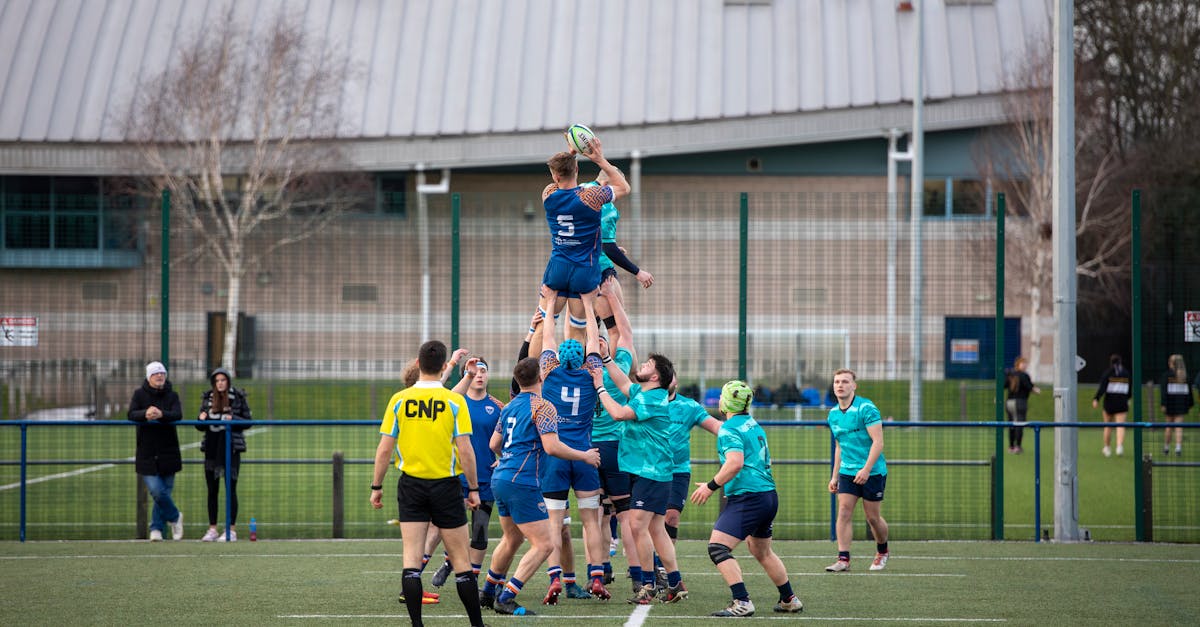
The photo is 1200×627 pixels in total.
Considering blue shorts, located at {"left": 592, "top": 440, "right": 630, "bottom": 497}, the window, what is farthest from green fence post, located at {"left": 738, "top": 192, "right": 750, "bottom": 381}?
blue shorts, located at {"left": 592, "top": 440, "right": 630, "bottom": 497}

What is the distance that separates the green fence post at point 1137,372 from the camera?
1456 centimetres

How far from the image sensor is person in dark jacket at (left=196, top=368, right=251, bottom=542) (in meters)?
14.8

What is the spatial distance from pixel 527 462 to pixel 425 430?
120 cm

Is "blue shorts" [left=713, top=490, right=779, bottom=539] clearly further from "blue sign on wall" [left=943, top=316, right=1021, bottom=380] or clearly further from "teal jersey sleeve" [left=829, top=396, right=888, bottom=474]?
"blue sign on wall" [left=943, top=316, right=1021, bottom=380]

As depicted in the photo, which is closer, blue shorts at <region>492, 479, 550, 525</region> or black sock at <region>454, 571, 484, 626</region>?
black sock at <region>454, 571, 484, 626</region>

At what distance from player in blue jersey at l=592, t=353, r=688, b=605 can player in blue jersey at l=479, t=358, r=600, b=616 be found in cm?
60

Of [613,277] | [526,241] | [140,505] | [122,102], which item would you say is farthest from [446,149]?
[613,277]

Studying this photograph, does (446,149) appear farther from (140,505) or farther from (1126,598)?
(1126,598)

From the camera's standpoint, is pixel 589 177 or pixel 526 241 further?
pixel 589 177

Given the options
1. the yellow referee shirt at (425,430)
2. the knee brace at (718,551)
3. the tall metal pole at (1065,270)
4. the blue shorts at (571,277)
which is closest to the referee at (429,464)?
the yellow referee shirt at (425,430)

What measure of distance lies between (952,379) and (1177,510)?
349 centimetres

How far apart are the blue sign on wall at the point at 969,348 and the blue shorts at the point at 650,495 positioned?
770 cm

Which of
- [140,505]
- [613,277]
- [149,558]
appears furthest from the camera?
[140,505]

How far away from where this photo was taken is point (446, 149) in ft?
124
